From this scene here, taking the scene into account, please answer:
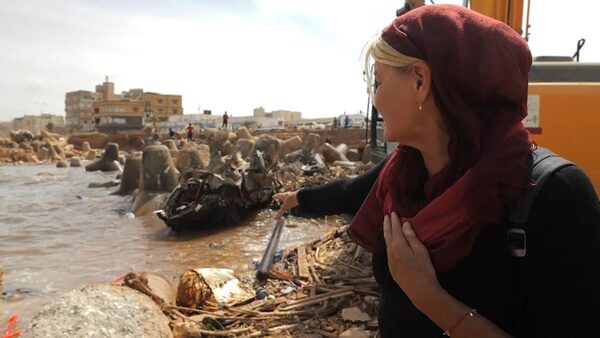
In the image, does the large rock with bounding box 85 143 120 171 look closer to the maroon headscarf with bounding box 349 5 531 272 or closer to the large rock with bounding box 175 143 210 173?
the large rock with bounding box 175 143 210 173

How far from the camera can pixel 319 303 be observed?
3.98 metres

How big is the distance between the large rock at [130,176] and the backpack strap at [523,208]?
639 inches

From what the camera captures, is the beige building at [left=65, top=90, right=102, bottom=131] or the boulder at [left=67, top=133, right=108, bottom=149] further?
the beige building at [left=65, top=90, right=102, bottom=131]

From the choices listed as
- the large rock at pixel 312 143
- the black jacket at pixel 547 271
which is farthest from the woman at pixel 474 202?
the large rock at pixel 312 143

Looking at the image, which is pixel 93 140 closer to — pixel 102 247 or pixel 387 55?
pixel 102 247

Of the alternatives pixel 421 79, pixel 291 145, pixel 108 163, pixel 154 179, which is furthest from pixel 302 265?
pixel 108 163

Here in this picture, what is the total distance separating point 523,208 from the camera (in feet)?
3.51

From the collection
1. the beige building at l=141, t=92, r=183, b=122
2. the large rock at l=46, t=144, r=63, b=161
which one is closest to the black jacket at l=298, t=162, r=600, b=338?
the large rock at l=46, t=144, r=63, b=161

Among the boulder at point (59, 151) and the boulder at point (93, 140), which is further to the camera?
the boulder at point (93, 140)

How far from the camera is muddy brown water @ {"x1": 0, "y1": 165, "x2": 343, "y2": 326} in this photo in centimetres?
670

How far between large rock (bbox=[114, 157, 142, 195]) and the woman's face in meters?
15.9

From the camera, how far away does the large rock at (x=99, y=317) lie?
3037 mm

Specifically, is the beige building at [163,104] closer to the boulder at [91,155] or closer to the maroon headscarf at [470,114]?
the boulder at [91,155]

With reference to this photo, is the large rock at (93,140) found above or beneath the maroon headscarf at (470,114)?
beneath
